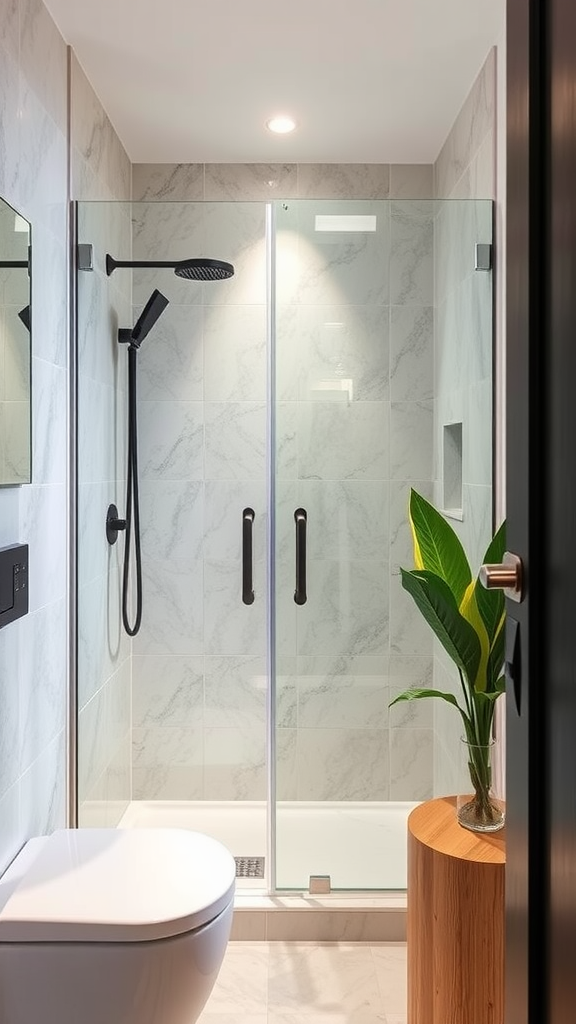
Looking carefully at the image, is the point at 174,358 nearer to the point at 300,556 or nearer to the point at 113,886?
the point at 300,556

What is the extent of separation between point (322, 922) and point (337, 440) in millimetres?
1334

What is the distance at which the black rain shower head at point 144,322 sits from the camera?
2.55m

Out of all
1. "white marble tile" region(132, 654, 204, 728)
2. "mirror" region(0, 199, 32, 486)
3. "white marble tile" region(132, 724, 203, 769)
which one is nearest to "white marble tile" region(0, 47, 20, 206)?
"mirror" region(0, 199, 32, 486)

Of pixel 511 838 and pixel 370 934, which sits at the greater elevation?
pixel 511 838

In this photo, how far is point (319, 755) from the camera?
2.29 metres

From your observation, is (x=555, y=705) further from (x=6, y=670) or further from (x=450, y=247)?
(x=450, y=247)

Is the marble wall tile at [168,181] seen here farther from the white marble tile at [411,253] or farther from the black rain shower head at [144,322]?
the white marble tile at [411,253]

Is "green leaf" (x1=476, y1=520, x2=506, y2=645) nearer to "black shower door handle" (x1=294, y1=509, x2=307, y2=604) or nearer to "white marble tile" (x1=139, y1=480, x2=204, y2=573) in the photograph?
"black shower door handle" (x1=294, y1=509, x2=307, y2=604)

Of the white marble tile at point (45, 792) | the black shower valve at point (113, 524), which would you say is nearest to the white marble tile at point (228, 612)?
the black shower valve at point (113, 524)

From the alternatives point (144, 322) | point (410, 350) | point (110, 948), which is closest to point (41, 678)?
point (110, 948)

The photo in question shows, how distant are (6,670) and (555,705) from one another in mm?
1218

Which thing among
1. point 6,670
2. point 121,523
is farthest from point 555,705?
point 121,523

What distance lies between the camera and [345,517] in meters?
2.23

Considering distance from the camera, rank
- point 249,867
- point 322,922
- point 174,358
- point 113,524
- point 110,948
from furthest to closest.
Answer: point 174,358
point 113,524
point 249,867
point 322,922
point 110,948
